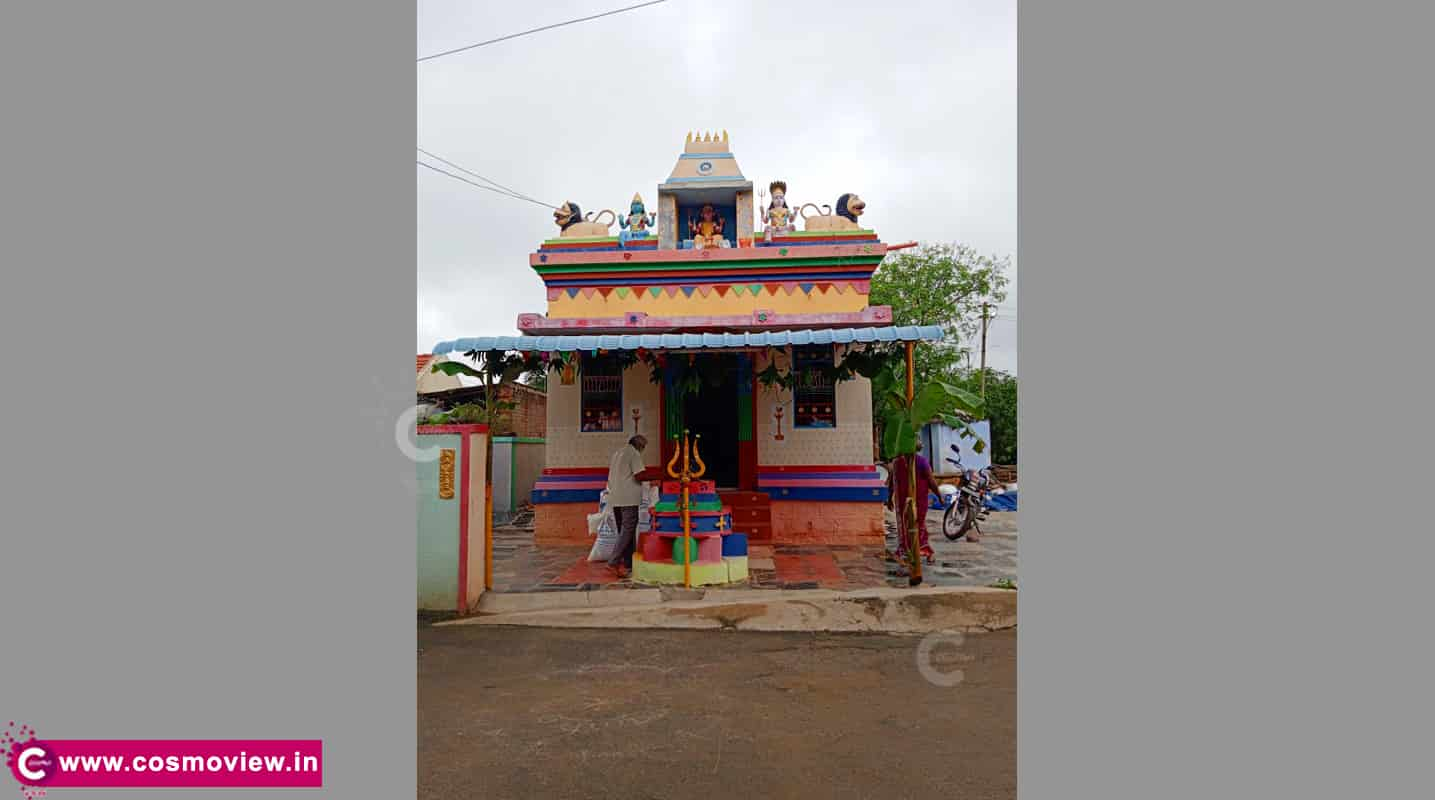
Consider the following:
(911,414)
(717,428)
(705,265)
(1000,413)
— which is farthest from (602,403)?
(1000,413)

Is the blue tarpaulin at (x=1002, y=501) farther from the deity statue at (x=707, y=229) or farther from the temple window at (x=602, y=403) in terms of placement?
the temple window at (x=602, y=403)

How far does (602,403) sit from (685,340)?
2.79 m

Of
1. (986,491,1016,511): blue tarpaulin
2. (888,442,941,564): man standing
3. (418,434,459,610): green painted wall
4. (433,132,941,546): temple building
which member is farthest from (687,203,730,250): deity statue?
(986,491,1016,511): blue tarpaulin

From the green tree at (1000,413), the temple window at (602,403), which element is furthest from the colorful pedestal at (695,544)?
the green tree at (1000,413)

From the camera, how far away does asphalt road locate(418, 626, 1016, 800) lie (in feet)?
9.82

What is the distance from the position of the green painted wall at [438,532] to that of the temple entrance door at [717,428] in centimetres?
395

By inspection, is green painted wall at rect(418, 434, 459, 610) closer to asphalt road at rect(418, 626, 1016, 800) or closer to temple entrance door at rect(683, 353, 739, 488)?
asphalt road at rect(418, 626, 1016, 800)

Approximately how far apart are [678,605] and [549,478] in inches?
149

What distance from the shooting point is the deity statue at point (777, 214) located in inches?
384

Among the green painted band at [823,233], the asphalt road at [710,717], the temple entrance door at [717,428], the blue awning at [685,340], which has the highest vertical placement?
the green painted band at [823,233]

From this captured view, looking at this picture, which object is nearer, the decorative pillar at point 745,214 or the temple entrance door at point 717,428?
the temple entrance door at point 717,428

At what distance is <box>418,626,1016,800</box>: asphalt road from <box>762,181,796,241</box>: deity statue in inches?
233

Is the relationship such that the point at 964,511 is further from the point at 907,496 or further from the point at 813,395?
the point at 907,496

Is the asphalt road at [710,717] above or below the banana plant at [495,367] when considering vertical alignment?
below
